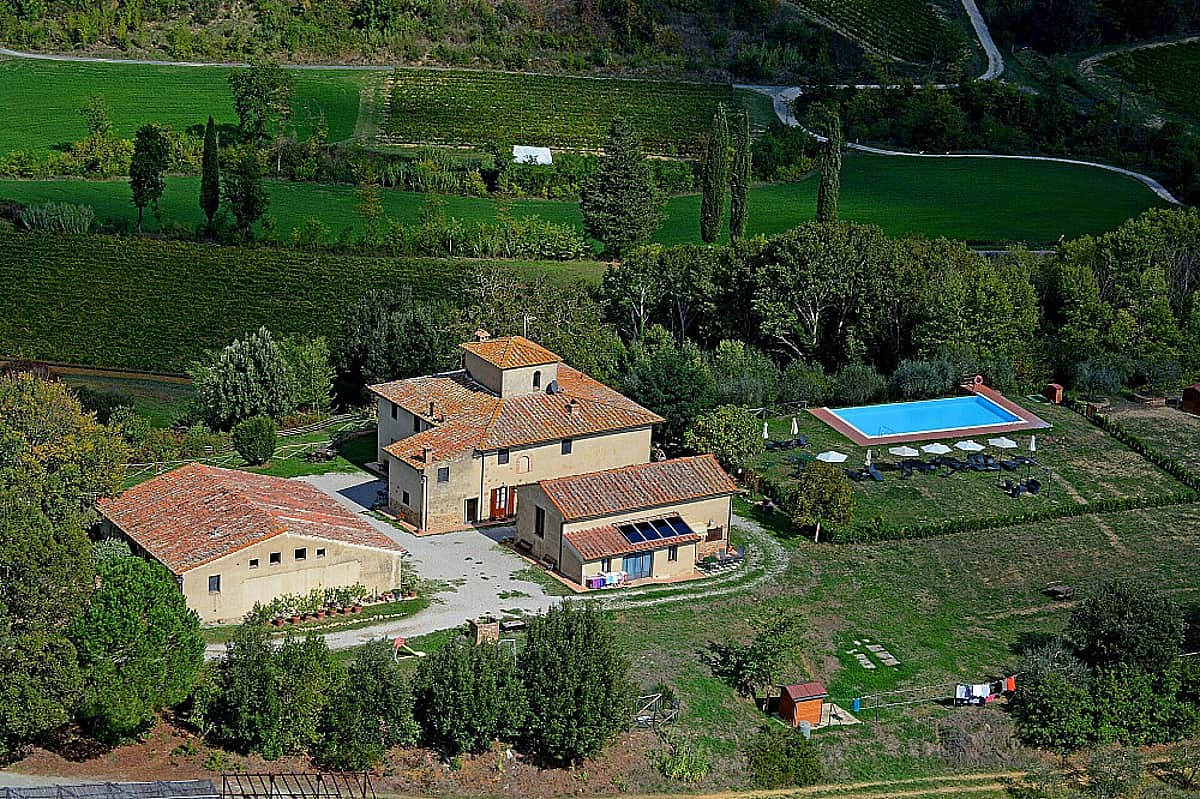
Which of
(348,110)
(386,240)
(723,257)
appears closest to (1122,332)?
(723,257)

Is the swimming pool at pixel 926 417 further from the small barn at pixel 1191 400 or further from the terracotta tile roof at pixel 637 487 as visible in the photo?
the terracotta tile roof at pixel 637 487

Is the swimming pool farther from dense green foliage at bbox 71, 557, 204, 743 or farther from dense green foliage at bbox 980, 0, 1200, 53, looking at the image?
dense green foliage at bbox 980, 0, 1200, 53

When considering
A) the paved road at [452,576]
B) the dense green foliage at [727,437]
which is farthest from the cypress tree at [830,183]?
the paved road at [452,576]

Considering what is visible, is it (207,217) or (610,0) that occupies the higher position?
(610,0)

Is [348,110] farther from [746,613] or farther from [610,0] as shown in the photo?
[746,613]

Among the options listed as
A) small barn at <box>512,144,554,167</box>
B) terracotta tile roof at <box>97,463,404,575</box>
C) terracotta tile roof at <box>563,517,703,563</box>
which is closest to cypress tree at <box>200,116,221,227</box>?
small barn at <box>512,144,554,167</box>

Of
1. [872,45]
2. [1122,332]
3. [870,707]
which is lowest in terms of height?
[870,707]
